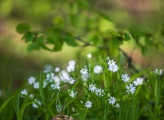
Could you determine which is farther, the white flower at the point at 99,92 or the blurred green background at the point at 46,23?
the blurred green background at the point at 46,23

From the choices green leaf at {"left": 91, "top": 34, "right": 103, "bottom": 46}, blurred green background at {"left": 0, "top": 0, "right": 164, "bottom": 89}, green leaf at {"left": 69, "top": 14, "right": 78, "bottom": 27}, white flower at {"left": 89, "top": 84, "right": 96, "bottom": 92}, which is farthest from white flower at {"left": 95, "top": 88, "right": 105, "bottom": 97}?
blurred green background at {"left": 0, "top": 0, "right": 164, "bottom": 89}

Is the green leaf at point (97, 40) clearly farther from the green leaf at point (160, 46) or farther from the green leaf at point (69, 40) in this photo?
the green leaf at point (160, 46)

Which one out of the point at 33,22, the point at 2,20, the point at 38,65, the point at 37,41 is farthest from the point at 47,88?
the point at 2,20

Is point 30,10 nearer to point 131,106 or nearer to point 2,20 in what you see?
point 2,20

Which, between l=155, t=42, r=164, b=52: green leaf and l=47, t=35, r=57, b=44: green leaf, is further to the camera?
l=155, t=42, r=164, b=52: green leaf

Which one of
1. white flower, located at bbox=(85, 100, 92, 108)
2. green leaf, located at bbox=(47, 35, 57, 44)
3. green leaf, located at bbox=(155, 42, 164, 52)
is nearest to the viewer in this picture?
white flower, located at bbox=(85, 100, 92, 108)

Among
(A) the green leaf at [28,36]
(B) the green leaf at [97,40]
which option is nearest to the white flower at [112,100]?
(B) the green leaf at [97,40]

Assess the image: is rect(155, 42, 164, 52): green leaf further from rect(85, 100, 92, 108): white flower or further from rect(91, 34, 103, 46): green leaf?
rect(85, 100, 92, 108): white flower

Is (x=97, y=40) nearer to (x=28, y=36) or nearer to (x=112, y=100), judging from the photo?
(x=28, y=36)
